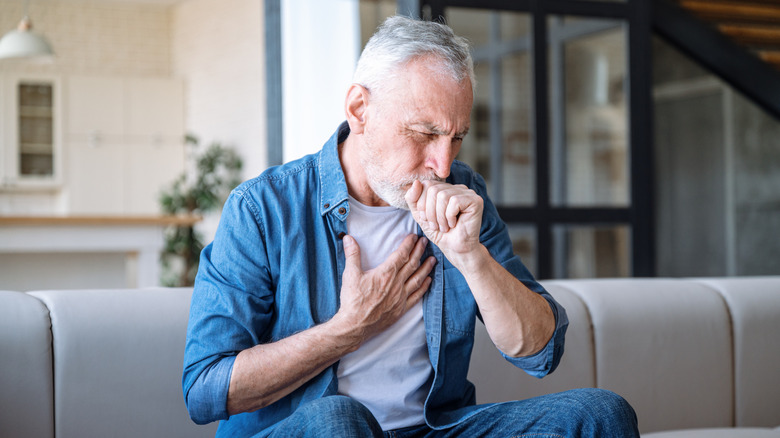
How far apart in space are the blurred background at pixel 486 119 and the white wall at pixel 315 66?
10 mm

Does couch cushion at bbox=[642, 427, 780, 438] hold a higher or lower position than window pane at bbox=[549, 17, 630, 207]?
lower

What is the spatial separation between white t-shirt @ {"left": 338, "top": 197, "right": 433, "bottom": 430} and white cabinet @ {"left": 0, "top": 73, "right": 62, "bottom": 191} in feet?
24.6

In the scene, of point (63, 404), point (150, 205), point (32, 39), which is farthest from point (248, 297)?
point (150, 205)

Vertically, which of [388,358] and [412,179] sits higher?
[412,179]

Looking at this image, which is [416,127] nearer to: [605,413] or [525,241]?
[605,413]

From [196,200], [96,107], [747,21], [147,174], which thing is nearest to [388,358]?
[747,21]

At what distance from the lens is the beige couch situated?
1.60 meters

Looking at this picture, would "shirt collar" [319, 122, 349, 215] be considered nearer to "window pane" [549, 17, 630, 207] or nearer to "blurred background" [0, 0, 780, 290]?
"blurred background" [0, 0, 780, 290]

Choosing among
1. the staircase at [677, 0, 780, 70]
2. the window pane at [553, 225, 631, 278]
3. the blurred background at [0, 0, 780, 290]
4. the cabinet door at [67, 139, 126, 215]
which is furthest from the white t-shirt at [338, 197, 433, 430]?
the cabinet door at [67, 139, 126, 215]

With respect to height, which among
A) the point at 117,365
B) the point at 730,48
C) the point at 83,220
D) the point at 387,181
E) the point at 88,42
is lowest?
the point at 117,365

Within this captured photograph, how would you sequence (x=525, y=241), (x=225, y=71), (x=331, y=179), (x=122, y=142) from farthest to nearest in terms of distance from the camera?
(x=122, y=142)
(x=225, y=71)
(x=525, y=241)
(x=331, y=179)

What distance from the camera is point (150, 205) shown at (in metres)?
8.61

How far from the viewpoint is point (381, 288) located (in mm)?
1463

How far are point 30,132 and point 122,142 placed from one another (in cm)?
89
